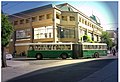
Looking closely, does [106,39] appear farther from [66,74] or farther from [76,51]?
[66,74]

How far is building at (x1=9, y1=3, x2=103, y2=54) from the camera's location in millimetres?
5125

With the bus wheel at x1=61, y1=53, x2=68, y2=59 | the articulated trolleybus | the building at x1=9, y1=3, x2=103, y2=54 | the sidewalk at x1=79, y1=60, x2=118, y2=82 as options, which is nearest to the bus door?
the articulated trolleybus

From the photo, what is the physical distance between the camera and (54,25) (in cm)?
530

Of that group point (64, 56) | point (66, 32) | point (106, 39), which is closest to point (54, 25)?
point (66, 32)

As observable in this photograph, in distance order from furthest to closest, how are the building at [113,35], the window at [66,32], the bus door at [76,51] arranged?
the bus door at [76,51]
the window at [66,32]
the building at [113,35]

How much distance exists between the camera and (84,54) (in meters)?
6.19

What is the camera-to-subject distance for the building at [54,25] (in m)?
5.12

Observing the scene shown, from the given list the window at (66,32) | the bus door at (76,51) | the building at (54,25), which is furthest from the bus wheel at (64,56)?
the window at (66,32)

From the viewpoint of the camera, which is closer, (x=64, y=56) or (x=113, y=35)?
(x=113, y=35)

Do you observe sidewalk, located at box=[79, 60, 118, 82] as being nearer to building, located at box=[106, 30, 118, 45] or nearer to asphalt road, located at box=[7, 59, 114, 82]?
asphalt road, located at box=[7, 59, 114, 82]

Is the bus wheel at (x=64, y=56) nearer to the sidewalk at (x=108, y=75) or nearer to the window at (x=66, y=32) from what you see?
the sidewalk at (x=108, y=75)

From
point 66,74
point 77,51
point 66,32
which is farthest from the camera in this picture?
point 77,51

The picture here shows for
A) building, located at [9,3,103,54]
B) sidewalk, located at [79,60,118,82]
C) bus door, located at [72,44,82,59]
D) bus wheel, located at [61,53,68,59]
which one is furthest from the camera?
bus wheel, located at [61,53,68,59]

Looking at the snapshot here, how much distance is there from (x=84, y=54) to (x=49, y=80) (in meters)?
1.06
